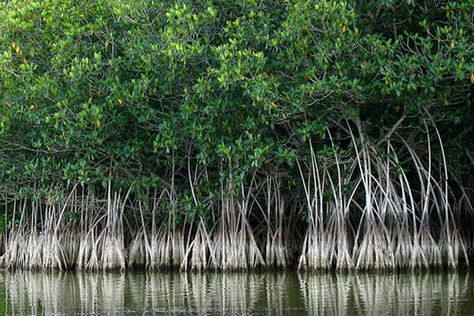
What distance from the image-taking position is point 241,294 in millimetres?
11602

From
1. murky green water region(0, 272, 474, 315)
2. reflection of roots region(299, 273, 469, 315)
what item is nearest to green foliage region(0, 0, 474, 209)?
murky green water region(0, 272, 474, 315)

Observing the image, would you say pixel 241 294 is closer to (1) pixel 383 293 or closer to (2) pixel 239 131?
(1) pixel 383 293

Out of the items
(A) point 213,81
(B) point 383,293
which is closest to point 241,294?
(B) point 383,293

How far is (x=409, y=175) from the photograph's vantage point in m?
15.9

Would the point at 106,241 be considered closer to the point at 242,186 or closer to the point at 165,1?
the point at 242,186

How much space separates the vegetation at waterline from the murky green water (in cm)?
88

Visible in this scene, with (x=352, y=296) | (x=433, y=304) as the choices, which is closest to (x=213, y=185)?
(x=352, y=296)

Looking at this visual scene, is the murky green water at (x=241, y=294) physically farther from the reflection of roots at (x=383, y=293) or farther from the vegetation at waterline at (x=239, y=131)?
the vegetation at waterline at (x=239, y=131)

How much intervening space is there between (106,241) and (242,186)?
2.40 m

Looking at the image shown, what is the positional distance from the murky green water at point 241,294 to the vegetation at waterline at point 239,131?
2.89ft

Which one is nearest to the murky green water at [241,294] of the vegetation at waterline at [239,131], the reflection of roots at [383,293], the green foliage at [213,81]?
the reflection of roots at [383,293]

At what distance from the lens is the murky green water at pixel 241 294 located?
33.4ft

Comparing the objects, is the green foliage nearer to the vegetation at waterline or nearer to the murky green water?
the vegetation at waterline

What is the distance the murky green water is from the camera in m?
10.2
